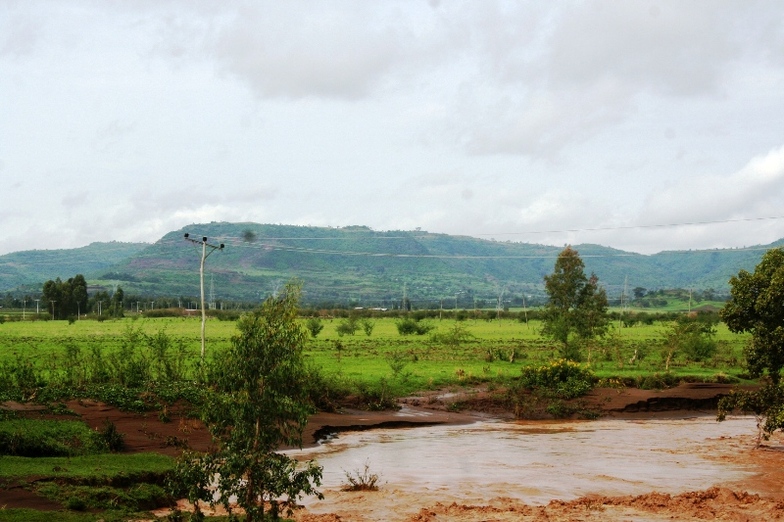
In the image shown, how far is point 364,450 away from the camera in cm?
2712

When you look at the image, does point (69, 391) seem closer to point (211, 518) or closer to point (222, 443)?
point (211, 518)

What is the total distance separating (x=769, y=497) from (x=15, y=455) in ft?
61.0

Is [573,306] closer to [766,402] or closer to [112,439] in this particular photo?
[766,402]

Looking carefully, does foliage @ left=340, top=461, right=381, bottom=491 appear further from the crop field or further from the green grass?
the crop field

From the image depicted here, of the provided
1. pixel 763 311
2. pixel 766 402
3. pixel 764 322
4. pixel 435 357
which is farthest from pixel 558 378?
pixel 435 357

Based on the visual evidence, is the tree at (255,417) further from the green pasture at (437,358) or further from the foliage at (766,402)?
the green pasture at (437,358)

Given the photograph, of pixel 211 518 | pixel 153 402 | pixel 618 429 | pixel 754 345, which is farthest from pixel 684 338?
pixel 211 518

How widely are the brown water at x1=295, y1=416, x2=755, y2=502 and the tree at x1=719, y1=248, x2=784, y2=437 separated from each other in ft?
7.22

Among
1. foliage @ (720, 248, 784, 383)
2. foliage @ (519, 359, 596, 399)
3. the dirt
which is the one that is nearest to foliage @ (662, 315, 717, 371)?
foliage @ (519, 359, 596, 399)

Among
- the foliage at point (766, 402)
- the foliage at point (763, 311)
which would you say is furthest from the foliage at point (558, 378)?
the foliage at point (763, 311)

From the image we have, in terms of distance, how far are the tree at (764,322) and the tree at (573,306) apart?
86.1 feet

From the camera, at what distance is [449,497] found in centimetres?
2008

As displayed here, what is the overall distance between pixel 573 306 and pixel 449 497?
36647 mm

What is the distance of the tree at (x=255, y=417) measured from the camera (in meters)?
13.0
